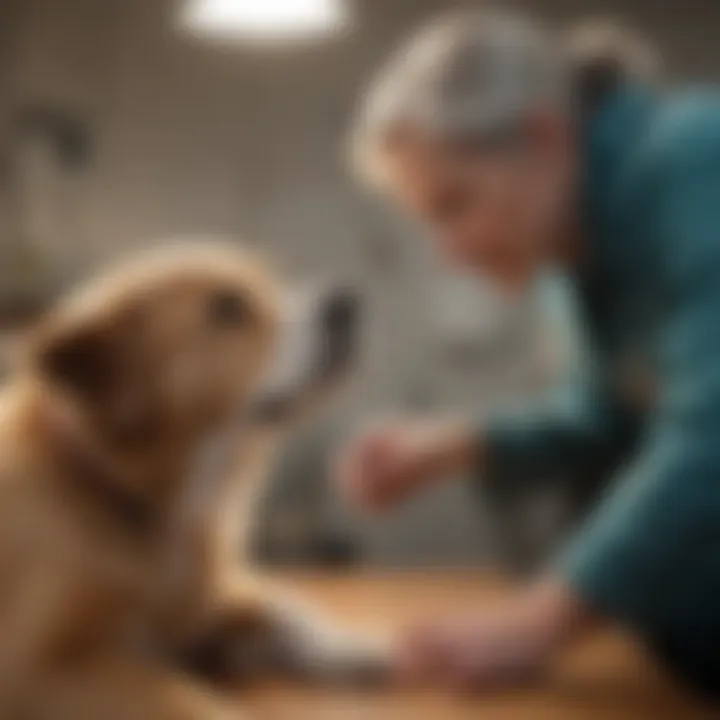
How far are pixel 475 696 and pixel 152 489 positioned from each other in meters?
0.26

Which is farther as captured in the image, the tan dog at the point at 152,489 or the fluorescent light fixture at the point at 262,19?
the fluorescent light fixture at the point at 262,19

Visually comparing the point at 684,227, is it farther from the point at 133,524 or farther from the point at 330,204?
the point at 133,524

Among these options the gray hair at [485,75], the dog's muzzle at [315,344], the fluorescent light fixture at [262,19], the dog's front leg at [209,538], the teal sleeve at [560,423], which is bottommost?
the dog's front leg at [209,538]

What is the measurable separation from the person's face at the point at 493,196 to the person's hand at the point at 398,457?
0.11m

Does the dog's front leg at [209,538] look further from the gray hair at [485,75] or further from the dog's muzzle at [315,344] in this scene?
the gray hair at [485,75]

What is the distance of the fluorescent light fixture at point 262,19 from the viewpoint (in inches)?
41.7

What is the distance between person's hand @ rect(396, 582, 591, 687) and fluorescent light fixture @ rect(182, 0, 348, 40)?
421mm

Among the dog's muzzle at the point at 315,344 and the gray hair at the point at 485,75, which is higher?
the gray hair at the point at 485,75

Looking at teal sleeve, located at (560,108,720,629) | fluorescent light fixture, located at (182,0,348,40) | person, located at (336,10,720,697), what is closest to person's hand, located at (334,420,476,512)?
person, located at (336,10,720,697)

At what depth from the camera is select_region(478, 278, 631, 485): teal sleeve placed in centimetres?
100

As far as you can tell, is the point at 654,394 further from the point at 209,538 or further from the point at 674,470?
the point at 209,538

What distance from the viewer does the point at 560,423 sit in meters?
1.01

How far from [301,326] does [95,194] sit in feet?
0.56

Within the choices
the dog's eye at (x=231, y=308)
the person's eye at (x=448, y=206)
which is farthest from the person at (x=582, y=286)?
the dog's eye at (x=231, y=308)
